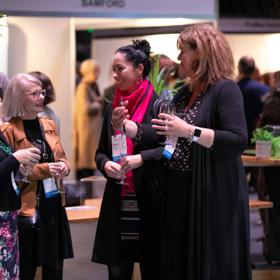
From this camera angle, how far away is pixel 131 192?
3.48 metres

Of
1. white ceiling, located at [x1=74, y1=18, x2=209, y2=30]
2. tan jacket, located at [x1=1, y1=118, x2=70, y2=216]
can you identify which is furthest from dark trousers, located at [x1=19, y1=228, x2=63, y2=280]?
white ceiling, located at [x1=74, y1=18, x2=209, y2=30]

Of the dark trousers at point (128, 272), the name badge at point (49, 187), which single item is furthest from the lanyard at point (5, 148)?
the dark trousers at point (128, 272)

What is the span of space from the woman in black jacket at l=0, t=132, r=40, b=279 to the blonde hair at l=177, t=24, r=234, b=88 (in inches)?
33.1

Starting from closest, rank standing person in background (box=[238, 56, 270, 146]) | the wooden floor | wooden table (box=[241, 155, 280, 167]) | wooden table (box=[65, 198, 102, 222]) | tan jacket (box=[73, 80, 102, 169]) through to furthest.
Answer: wooden table (box=[65, 198, 102, 222]) < the wooden floor < wooden table (box=[241, 155, 280, 167]) < standing person in background (box=[238, 56, 270, 146]) < tan jacket (box=[73, 80, 102, 169])

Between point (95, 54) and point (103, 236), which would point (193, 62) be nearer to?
point (103, 236)

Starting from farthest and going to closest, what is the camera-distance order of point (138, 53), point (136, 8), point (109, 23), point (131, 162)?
point (109, 23) → point (136, 8) → point (138, 53) → point (131, 162)

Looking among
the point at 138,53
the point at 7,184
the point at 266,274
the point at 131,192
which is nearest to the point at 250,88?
the point at 266,274

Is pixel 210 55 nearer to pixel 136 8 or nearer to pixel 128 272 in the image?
pixel 128 272

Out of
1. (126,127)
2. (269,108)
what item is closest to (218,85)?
(126,127)

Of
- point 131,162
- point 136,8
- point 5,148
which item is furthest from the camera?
point 136,8

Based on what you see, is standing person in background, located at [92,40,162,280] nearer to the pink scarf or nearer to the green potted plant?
the pink scarf

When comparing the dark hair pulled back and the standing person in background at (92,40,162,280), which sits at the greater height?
the dark hair pulled back

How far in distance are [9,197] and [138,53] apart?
Result: 0.99m

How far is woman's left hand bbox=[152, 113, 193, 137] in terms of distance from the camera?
298cm
